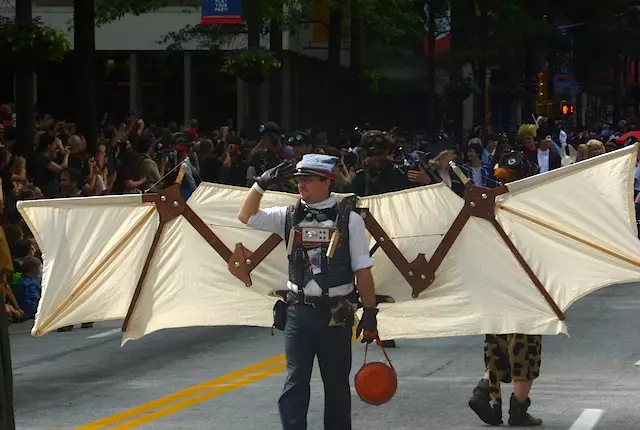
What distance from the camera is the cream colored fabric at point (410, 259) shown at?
31.3 feet

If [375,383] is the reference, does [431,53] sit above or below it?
above

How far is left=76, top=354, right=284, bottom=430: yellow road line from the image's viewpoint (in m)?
10.3

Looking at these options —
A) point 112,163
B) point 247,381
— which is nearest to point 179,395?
point 247,381

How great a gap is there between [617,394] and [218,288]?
341cm

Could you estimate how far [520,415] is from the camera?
1007cm

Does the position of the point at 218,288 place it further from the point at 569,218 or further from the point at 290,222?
the point at 569,218

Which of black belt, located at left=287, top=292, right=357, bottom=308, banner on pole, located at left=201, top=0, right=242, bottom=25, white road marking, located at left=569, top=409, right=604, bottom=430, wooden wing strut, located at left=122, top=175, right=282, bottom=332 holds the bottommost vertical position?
white road marking, located at left=569, top=409, right=604, bottom=430

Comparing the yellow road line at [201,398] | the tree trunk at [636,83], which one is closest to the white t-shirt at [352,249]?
the yellow road line at [201,398]

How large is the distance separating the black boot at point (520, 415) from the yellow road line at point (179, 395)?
2556mm

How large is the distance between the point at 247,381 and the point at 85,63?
12.4 m

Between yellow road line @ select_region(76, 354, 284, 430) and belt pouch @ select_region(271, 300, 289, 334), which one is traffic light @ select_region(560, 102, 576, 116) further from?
belt pouch @ select_region(271, 300, 289, 334)

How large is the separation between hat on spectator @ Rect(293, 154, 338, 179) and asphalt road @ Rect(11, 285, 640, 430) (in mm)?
2344

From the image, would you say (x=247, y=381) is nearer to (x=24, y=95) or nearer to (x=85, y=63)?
(x=24, y=95)

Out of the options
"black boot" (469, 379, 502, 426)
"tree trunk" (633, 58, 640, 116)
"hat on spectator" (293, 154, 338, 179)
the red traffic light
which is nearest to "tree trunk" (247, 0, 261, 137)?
"black boot" (469, 379, 502, 426)
